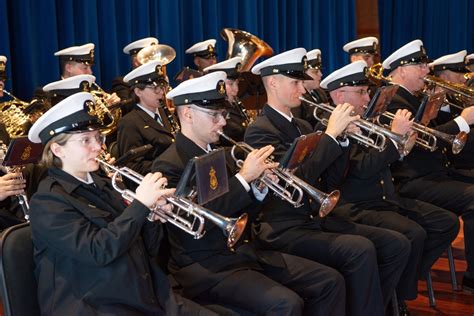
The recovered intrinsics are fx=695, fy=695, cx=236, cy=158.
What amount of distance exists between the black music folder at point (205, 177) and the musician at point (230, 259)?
0.97ft

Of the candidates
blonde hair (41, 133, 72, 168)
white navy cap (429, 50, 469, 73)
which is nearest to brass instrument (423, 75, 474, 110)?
white navy cap (429, 50, 469, 73)

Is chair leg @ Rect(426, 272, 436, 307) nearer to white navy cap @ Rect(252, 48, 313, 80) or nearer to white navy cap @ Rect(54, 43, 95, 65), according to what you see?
white navy cap @ Rect(252, 48, 313, 80)

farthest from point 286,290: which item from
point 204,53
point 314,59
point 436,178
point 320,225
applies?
point 204,53

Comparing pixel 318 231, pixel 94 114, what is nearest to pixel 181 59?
pixel 318 231

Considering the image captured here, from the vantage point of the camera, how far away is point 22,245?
8.40 feet

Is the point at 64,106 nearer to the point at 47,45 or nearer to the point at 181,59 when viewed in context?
the point at 47,45

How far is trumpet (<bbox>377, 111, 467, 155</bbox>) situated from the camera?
170 inches

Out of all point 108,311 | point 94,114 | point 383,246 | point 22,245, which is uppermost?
point 94,114

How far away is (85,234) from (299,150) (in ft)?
3.90

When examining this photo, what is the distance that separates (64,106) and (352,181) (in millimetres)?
1993

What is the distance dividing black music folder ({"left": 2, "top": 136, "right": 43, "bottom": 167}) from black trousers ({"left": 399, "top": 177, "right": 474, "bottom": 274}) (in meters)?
2.49

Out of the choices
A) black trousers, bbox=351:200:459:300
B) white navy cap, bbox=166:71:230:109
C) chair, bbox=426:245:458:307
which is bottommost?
chair, bbox=426:245:458:307

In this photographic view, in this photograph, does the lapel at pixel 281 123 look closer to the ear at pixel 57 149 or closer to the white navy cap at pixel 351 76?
the white navy cap at pixel 351 76

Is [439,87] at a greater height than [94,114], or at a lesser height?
lesser
